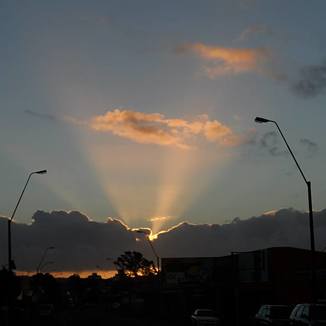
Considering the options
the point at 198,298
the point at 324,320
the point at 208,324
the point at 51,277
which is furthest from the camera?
the point at 51,277

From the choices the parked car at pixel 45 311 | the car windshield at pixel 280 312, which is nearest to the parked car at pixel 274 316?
the car windshield at pixel 280 312

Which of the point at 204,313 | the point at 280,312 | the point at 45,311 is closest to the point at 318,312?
the point at 280,312

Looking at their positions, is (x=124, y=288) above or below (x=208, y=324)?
above

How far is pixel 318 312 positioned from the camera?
29203 mm

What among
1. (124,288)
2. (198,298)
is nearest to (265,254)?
(198,298)

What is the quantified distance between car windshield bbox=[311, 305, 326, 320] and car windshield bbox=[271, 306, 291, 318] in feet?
22.8

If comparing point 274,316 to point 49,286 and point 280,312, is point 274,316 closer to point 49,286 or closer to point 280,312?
point 280,312

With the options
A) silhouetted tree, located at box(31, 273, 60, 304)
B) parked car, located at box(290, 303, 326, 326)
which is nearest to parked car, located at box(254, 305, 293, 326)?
parked car, located at box(290, 303, 326, 326)

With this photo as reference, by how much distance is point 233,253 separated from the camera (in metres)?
73.7

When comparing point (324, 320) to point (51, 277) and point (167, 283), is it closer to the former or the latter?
point (167, 283)

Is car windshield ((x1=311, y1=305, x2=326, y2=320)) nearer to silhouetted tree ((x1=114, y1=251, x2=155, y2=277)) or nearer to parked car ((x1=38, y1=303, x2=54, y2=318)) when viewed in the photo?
parked car ((x1=38, y1=303, x2=54, y2=318))

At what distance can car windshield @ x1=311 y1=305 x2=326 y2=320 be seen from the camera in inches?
1138

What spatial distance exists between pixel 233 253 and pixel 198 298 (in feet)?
33.8

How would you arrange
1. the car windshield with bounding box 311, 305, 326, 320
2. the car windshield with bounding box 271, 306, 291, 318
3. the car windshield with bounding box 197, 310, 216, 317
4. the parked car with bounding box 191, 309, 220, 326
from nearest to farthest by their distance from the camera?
the car windshield with bounding box 311, 305, 326, 320 < the car windshield with bounding box 271, 306, 291, 318 < the parked car with bounding box 191, 309, 220, 326 < the car windshield with bounding box 197, 310, 216, 317
